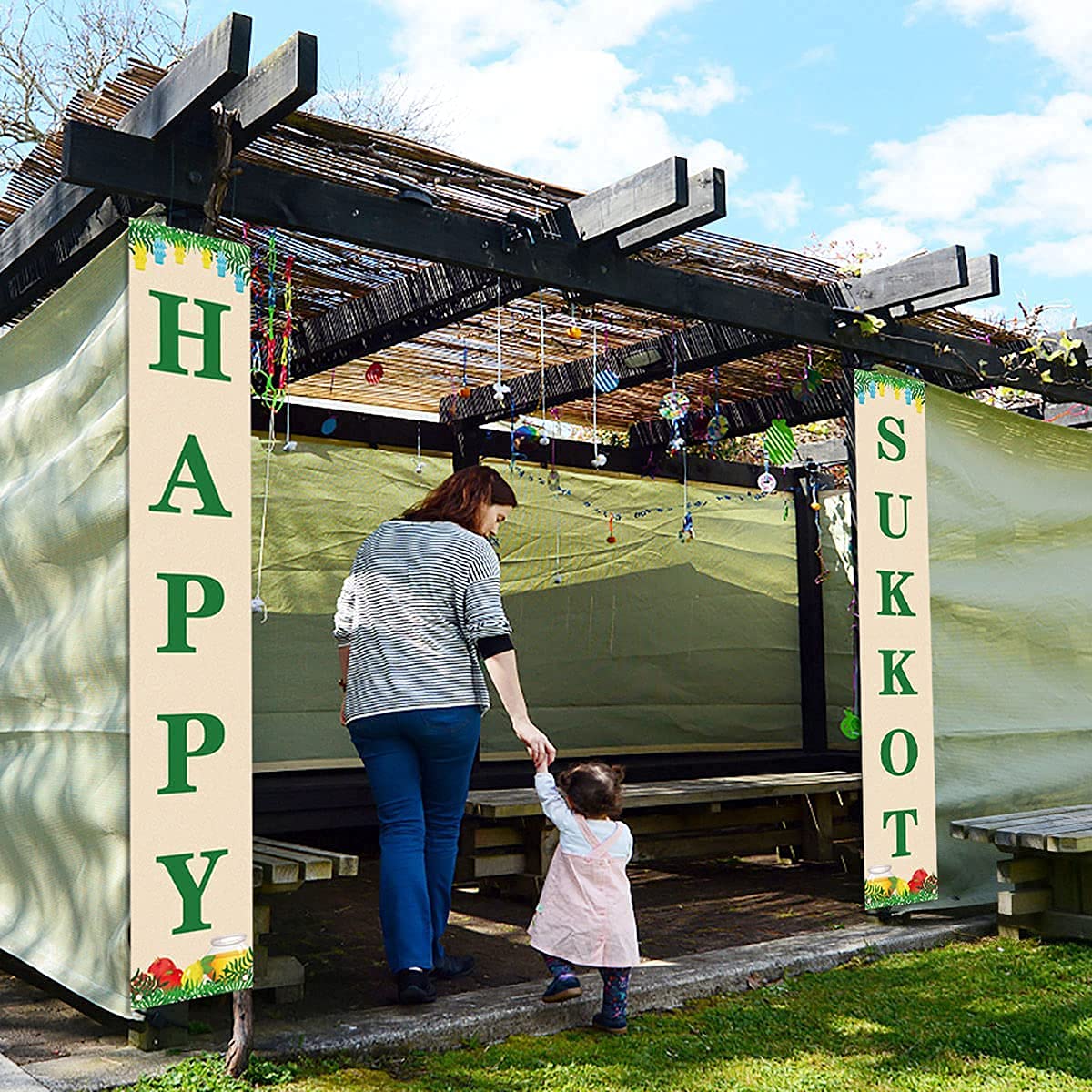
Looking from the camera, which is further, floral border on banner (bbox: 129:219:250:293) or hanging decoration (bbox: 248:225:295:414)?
hanging decoration (bbox: 248:225:295:414)

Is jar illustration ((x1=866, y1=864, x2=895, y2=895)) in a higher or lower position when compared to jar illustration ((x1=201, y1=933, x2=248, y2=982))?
lower

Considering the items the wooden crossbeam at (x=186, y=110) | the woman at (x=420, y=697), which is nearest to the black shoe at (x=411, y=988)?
the woman at (x=420, y=697)

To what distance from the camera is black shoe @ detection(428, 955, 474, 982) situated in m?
3.64

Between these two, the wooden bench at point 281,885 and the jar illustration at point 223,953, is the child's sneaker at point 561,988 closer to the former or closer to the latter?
the wooden bench at point 281,885

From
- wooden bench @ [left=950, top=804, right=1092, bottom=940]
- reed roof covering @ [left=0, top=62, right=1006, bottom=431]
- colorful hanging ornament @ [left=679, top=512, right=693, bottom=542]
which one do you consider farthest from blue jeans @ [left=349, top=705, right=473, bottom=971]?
colorful hanging ornament @ [left=679, top=512, right=693, bottom=542]

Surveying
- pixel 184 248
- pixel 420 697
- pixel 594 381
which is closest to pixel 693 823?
pixel 594 381

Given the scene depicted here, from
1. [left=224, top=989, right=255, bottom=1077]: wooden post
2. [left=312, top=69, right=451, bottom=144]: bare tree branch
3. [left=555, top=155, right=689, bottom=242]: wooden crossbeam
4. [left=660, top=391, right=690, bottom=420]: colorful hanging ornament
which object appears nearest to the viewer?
[left=224, top=989, right=255, bottom=1077]: wooden post

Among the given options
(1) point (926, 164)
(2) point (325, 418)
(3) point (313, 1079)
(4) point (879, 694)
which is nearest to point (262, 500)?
(2) point (325, 418)

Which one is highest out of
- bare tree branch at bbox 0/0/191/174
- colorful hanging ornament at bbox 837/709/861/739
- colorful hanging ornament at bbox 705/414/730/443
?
bare tree branch at bbox 0/0/191/174

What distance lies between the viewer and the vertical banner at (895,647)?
4316 mm

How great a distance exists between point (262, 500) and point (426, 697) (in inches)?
93.3

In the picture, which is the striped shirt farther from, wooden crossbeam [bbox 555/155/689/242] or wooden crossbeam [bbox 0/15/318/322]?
wooden crossbeam [bbox 0/15/318/322]

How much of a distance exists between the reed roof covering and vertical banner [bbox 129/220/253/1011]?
0.39m

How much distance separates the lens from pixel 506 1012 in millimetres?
3254
